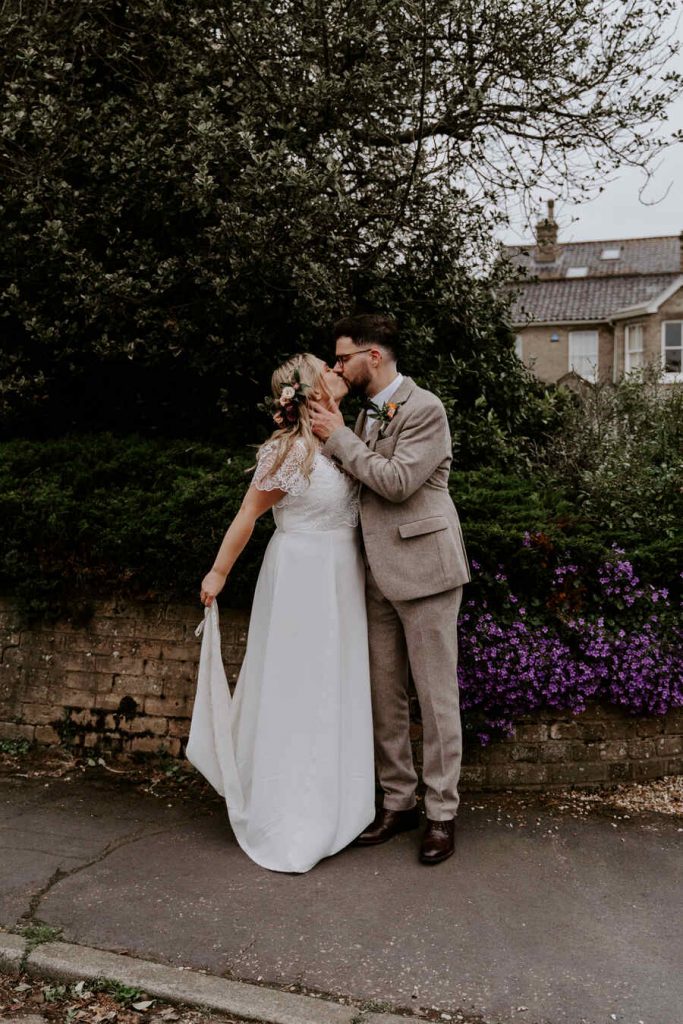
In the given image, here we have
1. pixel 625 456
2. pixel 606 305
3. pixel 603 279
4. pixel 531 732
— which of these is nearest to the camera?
pixel 531 732

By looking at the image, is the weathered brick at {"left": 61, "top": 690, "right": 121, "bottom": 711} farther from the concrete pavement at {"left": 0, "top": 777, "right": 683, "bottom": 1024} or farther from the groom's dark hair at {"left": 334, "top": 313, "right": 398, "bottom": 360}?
the groom's dark hair at {"left": 334, "top": 313, "right": 398, "bottom": 360}

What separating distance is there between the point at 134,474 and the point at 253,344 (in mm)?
1719

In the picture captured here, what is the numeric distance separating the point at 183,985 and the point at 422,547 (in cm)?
215

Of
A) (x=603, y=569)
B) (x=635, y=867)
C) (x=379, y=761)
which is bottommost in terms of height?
(x=635, y=867)

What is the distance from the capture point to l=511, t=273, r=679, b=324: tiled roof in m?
38.6

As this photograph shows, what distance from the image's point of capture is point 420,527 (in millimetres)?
4578

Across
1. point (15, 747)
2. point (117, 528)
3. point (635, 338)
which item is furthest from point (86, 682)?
point (635, 338)

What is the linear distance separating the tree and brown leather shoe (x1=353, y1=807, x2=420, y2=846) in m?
3.59

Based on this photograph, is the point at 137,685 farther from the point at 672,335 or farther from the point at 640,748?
the point at 672,335

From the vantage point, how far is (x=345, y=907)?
4055 mm

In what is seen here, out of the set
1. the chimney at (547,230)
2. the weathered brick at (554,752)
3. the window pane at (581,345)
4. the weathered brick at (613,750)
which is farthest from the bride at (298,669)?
the window pane at (581,345)

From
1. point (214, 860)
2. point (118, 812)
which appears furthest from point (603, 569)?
point (118, 812)

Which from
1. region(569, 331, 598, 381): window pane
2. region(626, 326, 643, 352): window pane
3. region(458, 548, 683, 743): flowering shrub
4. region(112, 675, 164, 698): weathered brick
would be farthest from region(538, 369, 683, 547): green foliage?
region(569, 331, 598, 381): window pane

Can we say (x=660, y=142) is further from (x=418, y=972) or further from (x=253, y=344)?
(x=418, y=972)
